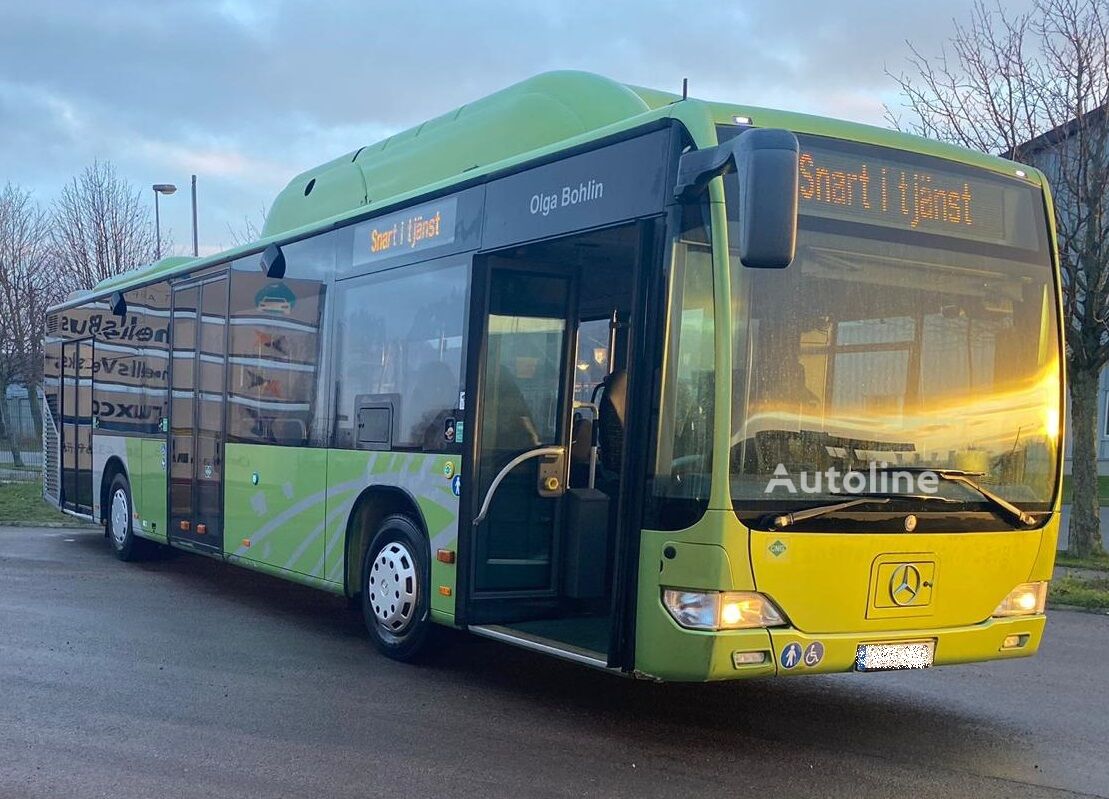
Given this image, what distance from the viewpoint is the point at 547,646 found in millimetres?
6328

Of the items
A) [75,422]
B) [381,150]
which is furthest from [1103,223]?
[75,422]

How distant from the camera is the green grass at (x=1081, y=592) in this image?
1123 centimetres

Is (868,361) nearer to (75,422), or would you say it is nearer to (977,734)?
(977,734)

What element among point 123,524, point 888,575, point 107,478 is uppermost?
point 888,575

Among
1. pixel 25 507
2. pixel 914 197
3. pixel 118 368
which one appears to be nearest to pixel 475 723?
pixel 914 197

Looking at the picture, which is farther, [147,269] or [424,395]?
[147,269]

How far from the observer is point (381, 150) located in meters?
10.0

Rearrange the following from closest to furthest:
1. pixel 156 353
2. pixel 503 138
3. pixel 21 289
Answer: pixel 503 138 < pixel 156 353 < pixel 21 289

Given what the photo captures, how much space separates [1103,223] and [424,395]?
9536 mm

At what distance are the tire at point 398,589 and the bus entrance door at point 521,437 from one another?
0.63 m

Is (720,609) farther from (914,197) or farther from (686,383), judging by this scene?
(914,197)

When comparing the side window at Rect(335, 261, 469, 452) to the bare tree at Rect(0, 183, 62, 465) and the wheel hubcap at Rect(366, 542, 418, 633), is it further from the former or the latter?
the bare tree at Rect(0, 183, 62, 465)

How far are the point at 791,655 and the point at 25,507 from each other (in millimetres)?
16728

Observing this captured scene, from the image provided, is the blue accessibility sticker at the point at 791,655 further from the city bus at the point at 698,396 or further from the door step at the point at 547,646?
the door step at the point at 547,646
